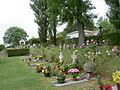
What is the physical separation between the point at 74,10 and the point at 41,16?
10694 mm

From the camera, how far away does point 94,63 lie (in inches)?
230

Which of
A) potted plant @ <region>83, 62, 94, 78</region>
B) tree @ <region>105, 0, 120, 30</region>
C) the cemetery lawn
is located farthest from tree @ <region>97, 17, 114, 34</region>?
the cemetery lawn

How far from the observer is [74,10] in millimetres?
14562

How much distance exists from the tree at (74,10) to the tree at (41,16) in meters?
8.58

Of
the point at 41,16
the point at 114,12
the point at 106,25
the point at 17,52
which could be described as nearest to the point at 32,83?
the point at 114,12

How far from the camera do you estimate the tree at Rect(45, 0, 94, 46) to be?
567 inches


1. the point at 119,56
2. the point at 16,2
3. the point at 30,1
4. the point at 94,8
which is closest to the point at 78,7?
the point at 94,8

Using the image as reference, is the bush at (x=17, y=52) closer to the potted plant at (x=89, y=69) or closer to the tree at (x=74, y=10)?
the tree at (x=74, y=10)

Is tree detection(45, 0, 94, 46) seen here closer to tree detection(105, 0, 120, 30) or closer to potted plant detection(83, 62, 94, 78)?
tree detection(105, 0, 120, 30)

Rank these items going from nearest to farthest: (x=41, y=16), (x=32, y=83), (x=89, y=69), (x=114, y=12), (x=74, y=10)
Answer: (x=32, y=83) < (x=89, y=69) < (x=114, y=12) < (x=74, y=10) < (x=41, y=16)

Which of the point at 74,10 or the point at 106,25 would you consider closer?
the point at 74,10

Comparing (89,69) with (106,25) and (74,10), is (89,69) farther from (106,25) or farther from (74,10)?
(106,25)

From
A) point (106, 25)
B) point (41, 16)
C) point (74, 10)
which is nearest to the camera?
point (74, 10)

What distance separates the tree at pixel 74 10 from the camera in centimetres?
1440
